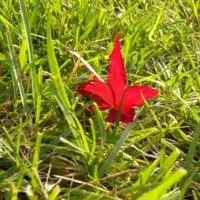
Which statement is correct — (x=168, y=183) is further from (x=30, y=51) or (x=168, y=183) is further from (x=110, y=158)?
(x=30, y=51)

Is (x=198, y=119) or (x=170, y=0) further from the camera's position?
(x=170, y=0)

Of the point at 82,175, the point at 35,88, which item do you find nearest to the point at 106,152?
the point at 82,175

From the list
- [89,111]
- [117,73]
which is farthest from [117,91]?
[89,111]

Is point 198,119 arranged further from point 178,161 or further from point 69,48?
point 69,48

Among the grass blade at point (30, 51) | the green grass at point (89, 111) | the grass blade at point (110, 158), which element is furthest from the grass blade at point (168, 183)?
the grass blade at point (30, 51)

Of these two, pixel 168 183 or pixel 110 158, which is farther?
pixel 110 158

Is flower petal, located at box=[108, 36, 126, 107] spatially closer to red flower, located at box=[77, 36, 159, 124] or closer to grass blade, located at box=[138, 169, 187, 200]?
red flower, located at box=[77, 36, 159, 124]

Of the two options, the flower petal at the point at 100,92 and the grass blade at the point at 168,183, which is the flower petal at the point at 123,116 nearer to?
the flower petal at the point at 100,92
